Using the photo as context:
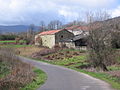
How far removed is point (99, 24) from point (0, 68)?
12.8 meters

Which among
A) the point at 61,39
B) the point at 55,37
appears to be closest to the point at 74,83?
the point at 55,37

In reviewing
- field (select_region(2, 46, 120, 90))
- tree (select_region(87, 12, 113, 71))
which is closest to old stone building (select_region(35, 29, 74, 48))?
field (select_region(2, 46, 120, 90))

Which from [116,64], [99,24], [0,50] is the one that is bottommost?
[116,64]

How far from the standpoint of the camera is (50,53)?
57.0m

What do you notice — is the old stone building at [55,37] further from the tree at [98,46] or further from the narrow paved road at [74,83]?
the narrow paved road at [74,83]

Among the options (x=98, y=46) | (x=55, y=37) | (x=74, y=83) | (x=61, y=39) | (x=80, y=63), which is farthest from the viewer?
(x=61, y=39)

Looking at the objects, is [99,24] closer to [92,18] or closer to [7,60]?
[92,18]

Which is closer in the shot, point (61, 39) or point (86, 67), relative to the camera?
point (86, 67)

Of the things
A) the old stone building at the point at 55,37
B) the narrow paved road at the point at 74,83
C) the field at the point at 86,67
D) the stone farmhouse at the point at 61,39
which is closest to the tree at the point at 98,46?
the field at the point at 86,67

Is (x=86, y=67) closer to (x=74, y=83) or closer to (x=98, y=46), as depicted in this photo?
(x=98, y=46)

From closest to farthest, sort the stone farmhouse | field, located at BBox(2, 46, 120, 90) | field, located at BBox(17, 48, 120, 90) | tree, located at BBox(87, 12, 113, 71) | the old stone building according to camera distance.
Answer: field, located at BBox(17, 48, 120, 90)
field, located at BBox(2, 46, 120, 90)
tree, located at BBox(87, 12, 113, 71)
the stone farmhouse
the old stone building

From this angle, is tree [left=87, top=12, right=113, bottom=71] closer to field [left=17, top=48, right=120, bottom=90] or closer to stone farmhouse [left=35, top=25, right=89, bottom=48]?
field [left=17, top=48, right=120, bottom=90]

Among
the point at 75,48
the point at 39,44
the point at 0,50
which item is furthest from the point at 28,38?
the point at 0,50

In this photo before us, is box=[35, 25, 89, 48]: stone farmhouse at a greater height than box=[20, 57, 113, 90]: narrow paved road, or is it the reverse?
box=[35, 25, 89, 48]: stone farmhouse
